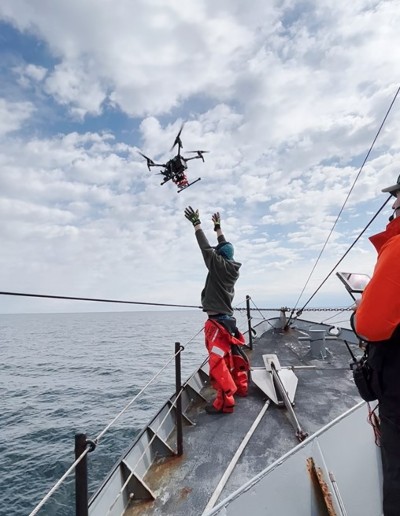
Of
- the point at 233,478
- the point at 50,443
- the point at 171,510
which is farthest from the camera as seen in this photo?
the point at 50,443

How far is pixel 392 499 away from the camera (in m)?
1.93

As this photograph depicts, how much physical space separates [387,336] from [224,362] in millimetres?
3607

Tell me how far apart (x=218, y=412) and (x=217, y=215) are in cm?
328

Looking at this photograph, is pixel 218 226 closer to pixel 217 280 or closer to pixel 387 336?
pixel 217 280

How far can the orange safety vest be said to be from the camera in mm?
1722

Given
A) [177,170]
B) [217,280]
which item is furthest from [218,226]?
[177,170]

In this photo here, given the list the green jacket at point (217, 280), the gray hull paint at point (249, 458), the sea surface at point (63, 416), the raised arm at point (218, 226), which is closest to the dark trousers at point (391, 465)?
the gray hull paint at point (249, 458)

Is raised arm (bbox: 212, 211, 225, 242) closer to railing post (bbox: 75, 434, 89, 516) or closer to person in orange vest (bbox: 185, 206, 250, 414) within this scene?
person in orange vest (bbox: 185, 206, 250, 414)

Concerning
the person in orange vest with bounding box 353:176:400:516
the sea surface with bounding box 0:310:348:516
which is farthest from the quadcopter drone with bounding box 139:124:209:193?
the person in orange vest with bounding box 353:176:400:516

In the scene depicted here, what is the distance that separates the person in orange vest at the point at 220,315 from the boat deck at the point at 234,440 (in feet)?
1.27

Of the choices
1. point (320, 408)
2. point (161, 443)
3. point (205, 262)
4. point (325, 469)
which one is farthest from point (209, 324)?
point (325, 469)

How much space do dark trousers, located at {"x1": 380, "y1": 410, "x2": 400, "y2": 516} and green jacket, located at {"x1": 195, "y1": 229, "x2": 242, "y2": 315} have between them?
338 centimetres

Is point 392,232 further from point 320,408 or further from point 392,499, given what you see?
point 320,408

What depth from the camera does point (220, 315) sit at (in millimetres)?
5449
